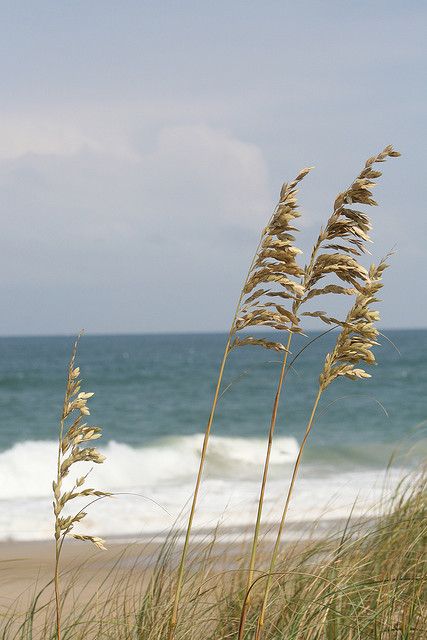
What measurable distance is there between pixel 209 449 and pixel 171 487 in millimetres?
4772

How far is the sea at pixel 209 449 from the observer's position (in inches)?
368

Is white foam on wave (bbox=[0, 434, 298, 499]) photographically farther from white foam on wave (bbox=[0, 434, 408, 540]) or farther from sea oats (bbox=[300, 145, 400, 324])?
sea oats (bbox=[300, 145, 400, 324])

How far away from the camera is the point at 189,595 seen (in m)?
3.09

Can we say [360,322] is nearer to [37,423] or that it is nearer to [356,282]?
[356,282]

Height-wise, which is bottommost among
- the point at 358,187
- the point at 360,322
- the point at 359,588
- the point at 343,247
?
the point at 359,588

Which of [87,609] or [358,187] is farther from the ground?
[358,187]

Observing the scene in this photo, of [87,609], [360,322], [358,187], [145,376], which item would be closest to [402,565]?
[87,609]

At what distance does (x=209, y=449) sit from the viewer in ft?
58.0

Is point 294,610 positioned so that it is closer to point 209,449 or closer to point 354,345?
point 354,345

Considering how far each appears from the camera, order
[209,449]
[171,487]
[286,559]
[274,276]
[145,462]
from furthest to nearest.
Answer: [145,462], [209,449], [171,487], [286,559], [274,276]

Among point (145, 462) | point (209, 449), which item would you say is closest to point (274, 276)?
point (209, 449)

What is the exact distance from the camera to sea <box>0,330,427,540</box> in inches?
368

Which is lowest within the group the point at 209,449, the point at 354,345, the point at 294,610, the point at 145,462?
the point at 145,462

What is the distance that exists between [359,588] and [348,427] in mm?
23712
